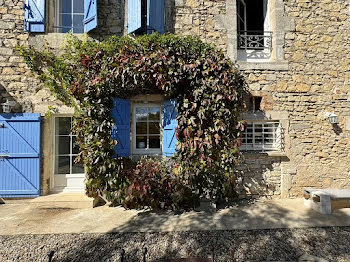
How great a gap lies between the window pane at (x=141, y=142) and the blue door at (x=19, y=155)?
2.19 meters

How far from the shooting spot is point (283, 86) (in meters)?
4.54

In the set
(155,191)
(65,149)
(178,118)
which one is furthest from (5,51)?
(155,191)

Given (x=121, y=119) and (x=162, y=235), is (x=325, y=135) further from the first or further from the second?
(x=121, y=119)

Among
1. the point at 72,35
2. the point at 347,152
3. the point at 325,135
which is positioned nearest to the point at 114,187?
the point at 72,35

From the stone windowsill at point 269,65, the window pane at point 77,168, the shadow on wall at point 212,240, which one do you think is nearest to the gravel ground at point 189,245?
the shadow on wall at point 212,240

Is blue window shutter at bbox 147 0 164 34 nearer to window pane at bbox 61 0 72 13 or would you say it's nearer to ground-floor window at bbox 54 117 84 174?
window pane at bbox 61 0 72 13

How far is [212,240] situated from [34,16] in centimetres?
590

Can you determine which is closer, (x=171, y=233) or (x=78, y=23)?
(x=171, y=233)

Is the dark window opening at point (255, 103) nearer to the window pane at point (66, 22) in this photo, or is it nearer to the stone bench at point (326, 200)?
the stone bench at point (326, 200)

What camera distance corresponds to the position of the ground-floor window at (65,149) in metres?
4.57

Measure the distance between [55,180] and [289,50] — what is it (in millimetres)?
6549

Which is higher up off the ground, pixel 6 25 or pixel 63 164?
pixel 6 25

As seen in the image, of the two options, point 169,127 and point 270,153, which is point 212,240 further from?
point 270,153

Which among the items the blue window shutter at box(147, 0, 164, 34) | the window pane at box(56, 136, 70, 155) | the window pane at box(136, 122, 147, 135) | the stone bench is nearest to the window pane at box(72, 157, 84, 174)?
the window pane at box(56, 136, 70, 155)
